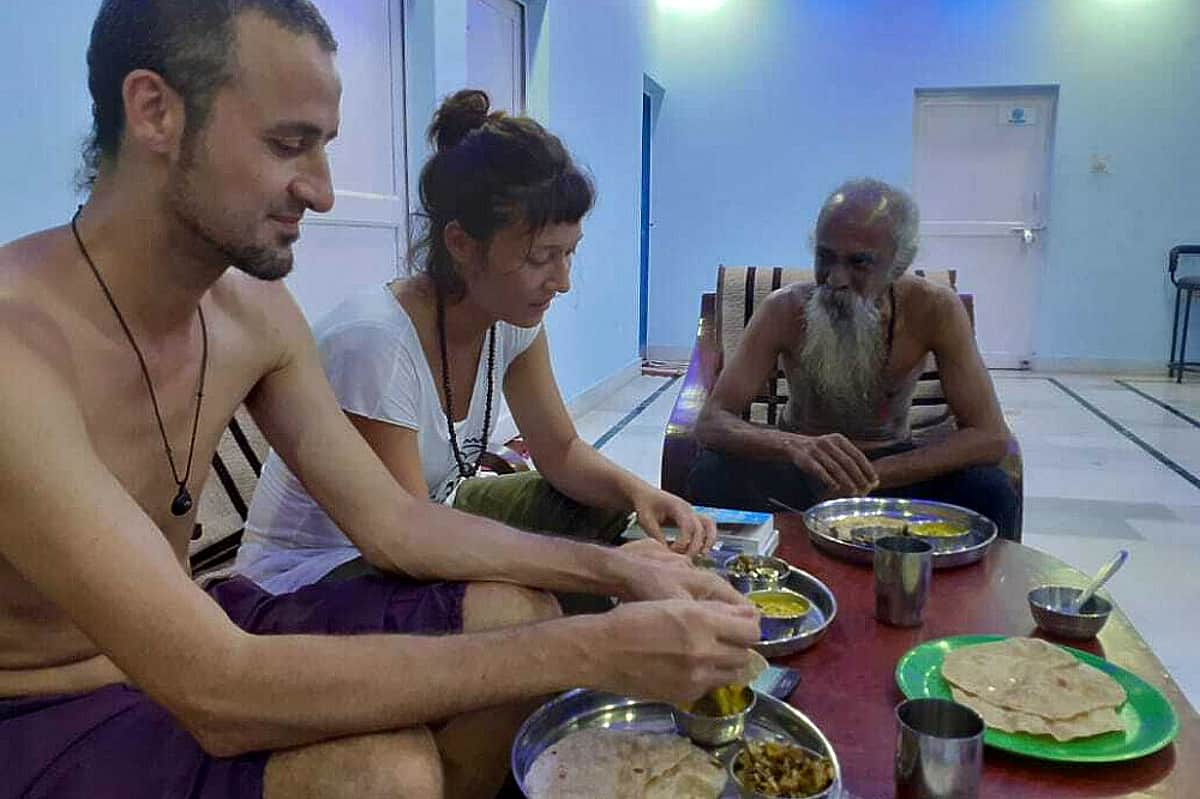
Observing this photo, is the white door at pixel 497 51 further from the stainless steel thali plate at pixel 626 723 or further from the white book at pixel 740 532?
the stainless steel thali plate at pixel 626 723

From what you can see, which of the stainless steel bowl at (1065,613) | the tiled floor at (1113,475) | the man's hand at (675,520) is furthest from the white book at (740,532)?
the tiled floor at (1113,475)

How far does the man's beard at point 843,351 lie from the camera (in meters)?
2.42

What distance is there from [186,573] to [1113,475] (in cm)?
407

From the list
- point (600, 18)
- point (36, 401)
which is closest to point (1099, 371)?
point (600, 18)

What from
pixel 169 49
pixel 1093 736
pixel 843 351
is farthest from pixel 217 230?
pixel 843 351

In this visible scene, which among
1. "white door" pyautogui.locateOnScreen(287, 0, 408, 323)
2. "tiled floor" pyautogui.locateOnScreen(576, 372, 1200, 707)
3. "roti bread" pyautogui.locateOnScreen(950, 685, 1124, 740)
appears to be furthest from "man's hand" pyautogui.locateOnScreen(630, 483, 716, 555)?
"white door" pyautogui.locateOnScreen(287, 0, 408, 323)

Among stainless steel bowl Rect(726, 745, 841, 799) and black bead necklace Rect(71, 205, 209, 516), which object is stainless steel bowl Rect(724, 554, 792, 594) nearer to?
stainless steel bowl Rect(726, 745, 841, 799)

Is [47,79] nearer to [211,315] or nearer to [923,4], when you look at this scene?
[211,315]

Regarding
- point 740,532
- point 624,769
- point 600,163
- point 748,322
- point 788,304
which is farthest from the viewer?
point 600,163

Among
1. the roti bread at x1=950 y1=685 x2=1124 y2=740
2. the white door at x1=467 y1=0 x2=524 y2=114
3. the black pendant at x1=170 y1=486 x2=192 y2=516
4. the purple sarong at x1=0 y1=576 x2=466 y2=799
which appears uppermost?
the white door at x1=467 y1=0 x2=524 y2=114

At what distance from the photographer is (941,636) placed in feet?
4.46

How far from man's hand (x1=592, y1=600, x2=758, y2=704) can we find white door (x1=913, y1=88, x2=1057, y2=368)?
6.33 metres

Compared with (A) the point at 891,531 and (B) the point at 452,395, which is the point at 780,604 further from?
(B) the point at 452,395

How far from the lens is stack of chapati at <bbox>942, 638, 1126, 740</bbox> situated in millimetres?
1083
